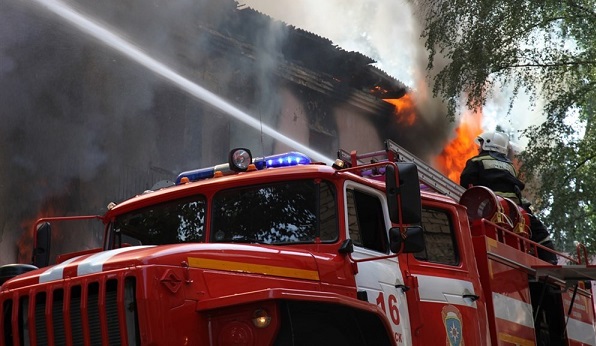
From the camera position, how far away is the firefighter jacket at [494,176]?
9.78 meters

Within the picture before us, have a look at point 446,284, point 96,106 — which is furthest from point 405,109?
point 446,284

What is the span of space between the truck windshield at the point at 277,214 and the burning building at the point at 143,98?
34.6ft

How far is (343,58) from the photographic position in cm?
2317

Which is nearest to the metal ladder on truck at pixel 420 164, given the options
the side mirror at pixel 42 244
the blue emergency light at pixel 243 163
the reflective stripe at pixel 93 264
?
the blue emergency light at pixel 243 163

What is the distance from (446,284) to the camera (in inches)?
284

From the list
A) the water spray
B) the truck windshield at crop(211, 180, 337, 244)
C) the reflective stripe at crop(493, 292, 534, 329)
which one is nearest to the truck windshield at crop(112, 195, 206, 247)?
the truck windshield at crop(211, 180, 337, 244)

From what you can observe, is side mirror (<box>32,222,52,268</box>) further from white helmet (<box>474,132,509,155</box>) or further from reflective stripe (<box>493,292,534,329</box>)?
white helmet (<box>474,132,509,155</box>)

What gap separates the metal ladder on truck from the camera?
8.02m

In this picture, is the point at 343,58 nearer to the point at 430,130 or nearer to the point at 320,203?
the point at 430,130

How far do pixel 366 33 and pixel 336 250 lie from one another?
64.9 feet

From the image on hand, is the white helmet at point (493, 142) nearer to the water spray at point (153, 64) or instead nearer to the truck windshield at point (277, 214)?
the truck windshield at point (277, 214)

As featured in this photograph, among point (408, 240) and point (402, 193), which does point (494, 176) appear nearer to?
point (408, 240)

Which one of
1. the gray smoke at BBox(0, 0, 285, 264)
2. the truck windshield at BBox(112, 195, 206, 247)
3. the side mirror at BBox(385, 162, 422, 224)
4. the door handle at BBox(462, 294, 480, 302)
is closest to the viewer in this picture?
the side mirror at BBox(385, 162, 422, 224)

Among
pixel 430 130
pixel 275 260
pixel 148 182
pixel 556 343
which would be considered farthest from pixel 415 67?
pixel 275 260
